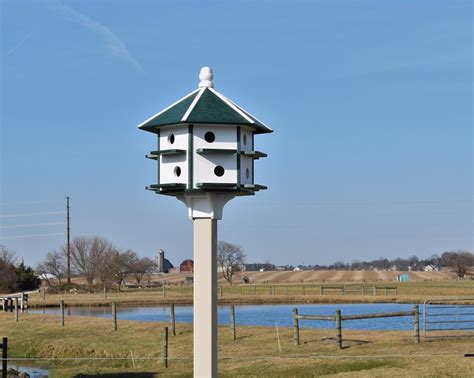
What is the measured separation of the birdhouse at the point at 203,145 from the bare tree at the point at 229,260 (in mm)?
96597

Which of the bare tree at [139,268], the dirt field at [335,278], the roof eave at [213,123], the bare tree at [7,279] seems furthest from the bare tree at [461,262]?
the roof eave at [213,123]

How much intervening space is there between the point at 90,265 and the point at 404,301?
58.5m

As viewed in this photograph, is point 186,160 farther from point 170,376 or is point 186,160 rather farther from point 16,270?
point 16,270

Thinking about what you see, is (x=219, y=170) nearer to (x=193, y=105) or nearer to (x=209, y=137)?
(x=209, y=137)

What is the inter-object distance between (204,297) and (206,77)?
276 cm

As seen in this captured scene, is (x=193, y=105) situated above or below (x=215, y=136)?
above

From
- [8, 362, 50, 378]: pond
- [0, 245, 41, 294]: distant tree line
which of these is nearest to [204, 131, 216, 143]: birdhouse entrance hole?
[8, 362, 50, 378]: pond

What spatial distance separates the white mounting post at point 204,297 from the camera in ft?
33.4

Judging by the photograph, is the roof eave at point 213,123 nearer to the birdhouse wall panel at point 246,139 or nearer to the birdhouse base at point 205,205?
the birdhouse wall panel at point 246,139

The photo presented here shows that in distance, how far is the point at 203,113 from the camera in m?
10.3

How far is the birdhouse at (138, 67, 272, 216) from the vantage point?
1030cm

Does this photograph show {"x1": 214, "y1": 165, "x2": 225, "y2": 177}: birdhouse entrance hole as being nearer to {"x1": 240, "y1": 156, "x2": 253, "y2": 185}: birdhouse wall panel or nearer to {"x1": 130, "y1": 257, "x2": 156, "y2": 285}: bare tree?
{"x1": 240, "y1": 156, "x2": 253, "y2": 185}: birdhouse wall panel

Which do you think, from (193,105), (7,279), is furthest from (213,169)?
→ (7,279)

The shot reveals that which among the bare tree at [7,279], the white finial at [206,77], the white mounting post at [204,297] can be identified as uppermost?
the white finial at [206,77]
